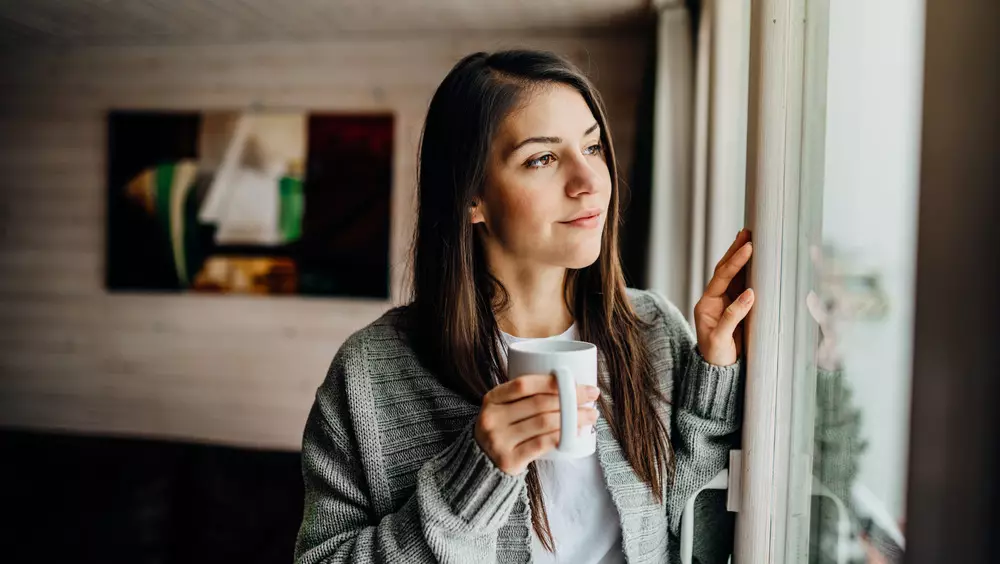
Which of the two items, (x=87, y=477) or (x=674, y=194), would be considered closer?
(x=674, y=194)

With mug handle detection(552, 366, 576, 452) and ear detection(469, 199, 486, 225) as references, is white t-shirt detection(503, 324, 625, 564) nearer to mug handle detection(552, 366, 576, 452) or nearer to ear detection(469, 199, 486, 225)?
mug handle detection(552, 366, 576, 452)

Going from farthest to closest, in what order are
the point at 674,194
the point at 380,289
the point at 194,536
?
the point at 380,289, the point at 194,536, the point at 674,194

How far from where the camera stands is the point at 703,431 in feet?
2.93

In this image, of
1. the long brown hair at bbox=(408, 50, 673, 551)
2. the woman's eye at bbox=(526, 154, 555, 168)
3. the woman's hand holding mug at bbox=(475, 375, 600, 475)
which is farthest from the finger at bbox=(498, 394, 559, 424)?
the woman's eye at bbox=(526, 154, 555, 168)

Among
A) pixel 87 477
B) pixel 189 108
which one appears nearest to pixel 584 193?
pixel 87 477

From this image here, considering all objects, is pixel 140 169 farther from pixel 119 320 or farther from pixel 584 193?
pixel 584 193

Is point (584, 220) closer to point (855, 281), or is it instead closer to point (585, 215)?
point (585, 215)

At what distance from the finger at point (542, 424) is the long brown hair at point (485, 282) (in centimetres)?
21

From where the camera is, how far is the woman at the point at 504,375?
2.87 ft

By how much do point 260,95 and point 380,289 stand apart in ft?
3.58

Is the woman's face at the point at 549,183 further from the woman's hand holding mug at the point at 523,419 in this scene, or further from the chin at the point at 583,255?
the woman's hand holding mug at the point at 523,419

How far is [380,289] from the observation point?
3.03 metres

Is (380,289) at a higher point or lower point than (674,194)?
lower

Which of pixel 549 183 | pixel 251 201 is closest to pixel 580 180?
pixel 549 183
